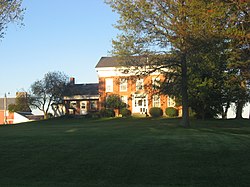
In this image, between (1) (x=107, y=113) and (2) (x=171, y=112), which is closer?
(2) (x=171, y=112)

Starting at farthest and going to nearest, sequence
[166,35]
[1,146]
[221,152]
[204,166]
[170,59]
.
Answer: [170,59], [166,35], [1,146], [221,152], [204,166]

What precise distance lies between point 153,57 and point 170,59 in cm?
114

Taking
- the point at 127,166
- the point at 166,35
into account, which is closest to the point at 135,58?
the point at 166,35

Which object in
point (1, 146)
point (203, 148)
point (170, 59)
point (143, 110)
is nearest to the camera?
point (203, 148)

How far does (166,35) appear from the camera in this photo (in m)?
21.1

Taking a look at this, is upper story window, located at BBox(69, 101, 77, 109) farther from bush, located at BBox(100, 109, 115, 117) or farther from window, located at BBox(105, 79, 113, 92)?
bush, located at BBox(100, 109, 115, 117)

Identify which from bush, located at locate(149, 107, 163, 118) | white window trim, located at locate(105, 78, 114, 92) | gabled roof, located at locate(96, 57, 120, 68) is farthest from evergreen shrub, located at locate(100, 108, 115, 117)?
gabled roof, located at locate(96, 57, 120, 68)

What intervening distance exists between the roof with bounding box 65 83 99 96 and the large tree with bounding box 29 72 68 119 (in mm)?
1314

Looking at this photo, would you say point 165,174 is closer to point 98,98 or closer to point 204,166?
point 204,166

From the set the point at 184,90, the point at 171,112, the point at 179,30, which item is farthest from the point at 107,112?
the point at 179,30

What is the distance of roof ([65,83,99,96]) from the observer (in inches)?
2281

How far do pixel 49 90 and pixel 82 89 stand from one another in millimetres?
6687

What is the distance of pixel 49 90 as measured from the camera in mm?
56375

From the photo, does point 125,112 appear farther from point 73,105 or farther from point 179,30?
point 179,30
